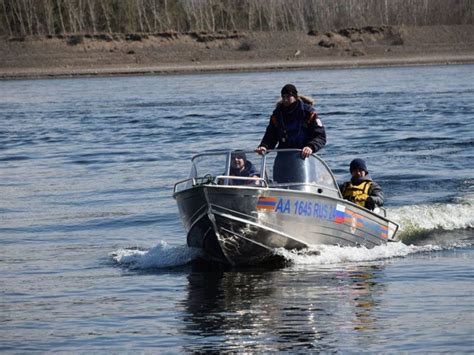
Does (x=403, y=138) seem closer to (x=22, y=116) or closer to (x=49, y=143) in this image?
(x=49, y=143)

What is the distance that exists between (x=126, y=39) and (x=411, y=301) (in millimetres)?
81829

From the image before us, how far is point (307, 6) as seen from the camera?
125m

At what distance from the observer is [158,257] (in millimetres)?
13977

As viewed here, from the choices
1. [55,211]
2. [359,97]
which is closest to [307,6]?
[359,97]

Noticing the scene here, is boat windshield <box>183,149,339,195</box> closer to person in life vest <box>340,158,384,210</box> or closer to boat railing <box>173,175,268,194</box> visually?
boat railing <box>173,175,268,194</box>

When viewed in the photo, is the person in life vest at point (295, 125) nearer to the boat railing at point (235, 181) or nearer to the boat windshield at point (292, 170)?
the boat windshield at point (292, 170)

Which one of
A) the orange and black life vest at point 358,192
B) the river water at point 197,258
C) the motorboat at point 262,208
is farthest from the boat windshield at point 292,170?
the orange and black life vest at point 358,192

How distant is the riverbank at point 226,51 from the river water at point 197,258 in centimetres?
4790

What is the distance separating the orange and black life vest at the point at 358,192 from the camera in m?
14.0

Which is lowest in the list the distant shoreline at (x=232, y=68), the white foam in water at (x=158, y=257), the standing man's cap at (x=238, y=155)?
the distant shoreline at (x=232, y=68)

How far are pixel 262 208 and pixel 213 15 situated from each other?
100 m

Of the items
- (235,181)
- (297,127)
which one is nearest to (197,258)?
(235,181)

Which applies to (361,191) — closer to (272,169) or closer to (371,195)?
(371,195)

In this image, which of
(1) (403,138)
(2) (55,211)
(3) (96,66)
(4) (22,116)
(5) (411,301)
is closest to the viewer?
(5) (411,301)
